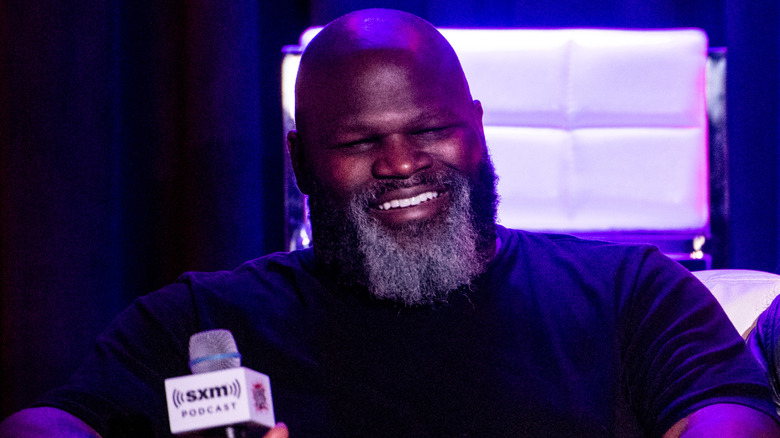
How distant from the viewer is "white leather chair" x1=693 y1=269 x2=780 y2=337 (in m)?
1.68

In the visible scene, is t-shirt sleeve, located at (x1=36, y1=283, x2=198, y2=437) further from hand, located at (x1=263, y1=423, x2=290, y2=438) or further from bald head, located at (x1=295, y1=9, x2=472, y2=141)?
bald head, located at (x1=295, y1=9, x2=472, y2=141)

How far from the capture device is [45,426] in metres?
1.25

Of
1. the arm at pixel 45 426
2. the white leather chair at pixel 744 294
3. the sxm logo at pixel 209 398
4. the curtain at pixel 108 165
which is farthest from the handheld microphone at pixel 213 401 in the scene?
the curtain at pixel 108 165

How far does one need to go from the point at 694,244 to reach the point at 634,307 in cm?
104

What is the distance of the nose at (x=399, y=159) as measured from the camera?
156cm

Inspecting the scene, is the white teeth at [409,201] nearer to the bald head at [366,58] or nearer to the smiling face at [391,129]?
the smiling face at [391,129]

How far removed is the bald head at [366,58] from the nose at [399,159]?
130 millimetres

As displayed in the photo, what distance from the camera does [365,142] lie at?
1621 millimetres

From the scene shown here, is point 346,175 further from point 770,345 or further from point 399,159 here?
point 770,345

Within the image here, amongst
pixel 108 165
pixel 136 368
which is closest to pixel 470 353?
pixel 136 368

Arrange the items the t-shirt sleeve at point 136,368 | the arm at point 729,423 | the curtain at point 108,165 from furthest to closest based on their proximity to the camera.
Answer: the curtain at point 108,165, the t-shirt sleeve at point 136,368, the arm at point 729,423

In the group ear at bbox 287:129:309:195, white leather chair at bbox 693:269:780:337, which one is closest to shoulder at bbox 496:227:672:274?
white leather chair at bbox 693:269:780:337

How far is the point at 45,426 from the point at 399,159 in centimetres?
78

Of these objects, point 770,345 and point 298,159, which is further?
point 298,159
